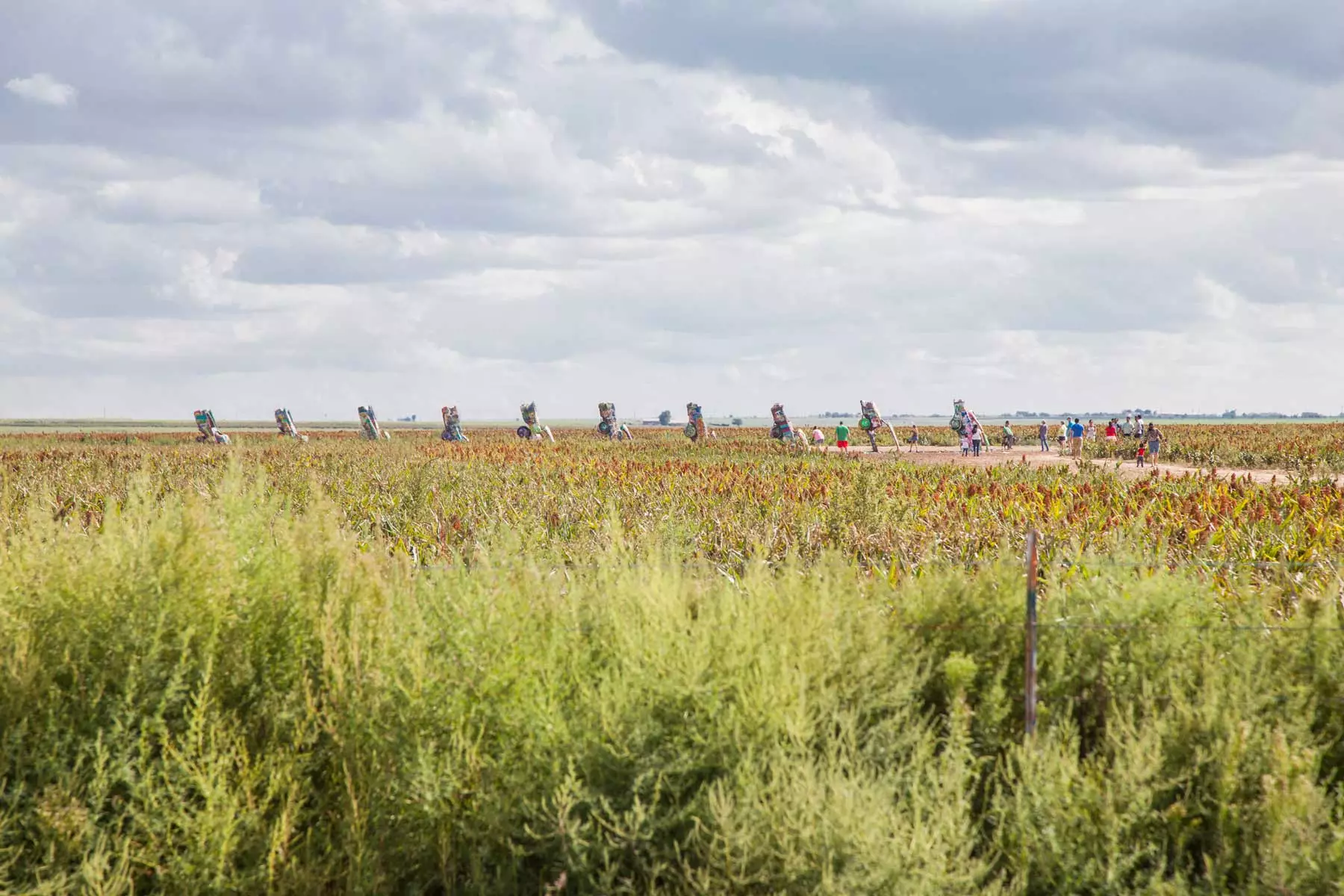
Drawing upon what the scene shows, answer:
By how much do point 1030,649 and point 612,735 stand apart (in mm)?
2050

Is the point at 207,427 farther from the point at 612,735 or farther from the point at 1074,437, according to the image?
the point at 612,735

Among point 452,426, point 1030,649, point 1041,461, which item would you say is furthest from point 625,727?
point 452,426

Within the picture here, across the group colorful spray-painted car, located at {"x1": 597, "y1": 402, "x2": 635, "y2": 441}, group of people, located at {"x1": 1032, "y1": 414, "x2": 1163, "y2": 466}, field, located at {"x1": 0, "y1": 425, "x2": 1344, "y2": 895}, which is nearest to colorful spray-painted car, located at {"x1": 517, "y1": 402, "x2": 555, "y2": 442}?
colorful spray-painted car, located at {"x1": 597, "y1": 402, "x2": 635, "y2": 441}

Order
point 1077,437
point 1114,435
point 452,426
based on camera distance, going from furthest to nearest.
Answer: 1. point 452,426
2. point 1114,435
3. point 1077,437

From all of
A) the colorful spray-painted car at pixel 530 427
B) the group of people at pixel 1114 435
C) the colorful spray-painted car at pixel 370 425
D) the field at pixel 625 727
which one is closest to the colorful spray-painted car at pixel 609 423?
the colorful spray-painted car at pixel 530 427

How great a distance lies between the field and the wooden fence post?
4.9 inches

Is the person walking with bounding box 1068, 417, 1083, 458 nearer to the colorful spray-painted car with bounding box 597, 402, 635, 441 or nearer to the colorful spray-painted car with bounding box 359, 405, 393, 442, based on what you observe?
the colorful spray-painted car with bounding box 597, 402, 635, 441

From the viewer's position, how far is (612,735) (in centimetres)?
396

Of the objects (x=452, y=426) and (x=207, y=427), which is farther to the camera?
(x=207, y=427)

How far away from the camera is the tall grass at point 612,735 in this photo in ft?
12.4

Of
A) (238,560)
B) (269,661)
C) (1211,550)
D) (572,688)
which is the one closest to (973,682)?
(572,688)

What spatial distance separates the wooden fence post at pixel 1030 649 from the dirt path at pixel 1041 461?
10.5 metres

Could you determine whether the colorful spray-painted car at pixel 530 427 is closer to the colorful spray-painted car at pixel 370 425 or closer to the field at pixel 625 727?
the colorful spray-painted car at pixel 370 425

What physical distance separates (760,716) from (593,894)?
96cm
